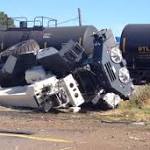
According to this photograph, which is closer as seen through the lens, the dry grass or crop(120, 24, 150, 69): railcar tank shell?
the dry grass

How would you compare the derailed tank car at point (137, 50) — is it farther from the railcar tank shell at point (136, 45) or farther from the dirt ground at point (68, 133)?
the dirt ground at point (68, 133)

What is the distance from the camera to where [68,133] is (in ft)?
36.9

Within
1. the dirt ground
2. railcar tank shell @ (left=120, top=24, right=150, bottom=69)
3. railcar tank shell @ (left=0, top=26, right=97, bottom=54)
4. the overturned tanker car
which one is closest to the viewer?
the dirt ground

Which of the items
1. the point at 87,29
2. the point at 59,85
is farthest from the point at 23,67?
the point at 87,29

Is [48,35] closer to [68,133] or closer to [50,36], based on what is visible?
[50,36]

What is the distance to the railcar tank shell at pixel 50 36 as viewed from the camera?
2108 centimetres

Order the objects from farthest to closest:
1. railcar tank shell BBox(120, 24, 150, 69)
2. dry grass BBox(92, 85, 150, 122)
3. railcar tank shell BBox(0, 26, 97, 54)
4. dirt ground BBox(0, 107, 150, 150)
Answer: railcar tank shell BBox(120, 24, 150, 69) → railcar tank shell BBox(0, 26, 97, 54) → dry grass BBox(92, 85, 150, 122) → dirt ground BBox(0, 107, 150, 150)

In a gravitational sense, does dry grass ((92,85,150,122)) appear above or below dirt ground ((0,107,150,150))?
below

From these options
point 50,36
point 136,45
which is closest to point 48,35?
point 50,36

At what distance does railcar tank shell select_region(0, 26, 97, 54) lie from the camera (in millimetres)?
21078

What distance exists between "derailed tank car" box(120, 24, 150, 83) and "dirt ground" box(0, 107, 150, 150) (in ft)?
33.1

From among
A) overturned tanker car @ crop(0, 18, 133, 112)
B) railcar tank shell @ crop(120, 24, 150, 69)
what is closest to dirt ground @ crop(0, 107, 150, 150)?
overturned tanker car @ crop(0, 18, 133, 112)

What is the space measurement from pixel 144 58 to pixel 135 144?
47.6 ft

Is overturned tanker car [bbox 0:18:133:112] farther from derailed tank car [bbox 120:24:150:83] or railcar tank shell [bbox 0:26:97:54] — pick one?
derailed tank car [bbox 120:24:150:83]
